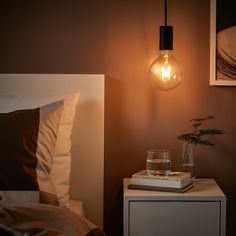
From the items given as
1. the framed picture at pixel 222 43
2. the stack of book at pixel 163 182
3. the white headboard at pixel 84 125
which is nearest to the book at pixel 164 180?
the stack of book at pixel 163 182

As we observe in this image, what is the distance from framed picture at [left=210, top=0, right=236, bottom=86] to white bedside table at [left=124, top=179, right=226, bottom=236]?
65 cm

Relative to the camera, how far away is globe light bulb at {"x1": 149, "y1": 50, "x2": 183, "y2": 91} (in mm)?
2057

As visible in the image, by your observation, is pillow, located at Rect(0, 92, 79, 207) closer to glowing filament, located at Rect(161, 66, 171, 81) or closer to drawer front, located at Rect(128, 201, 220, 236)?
drawer front, located at Rect(128, 201, 220, 236)

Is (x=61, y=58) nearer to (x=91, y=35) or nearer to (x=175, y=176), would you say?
(x=91, y=35)

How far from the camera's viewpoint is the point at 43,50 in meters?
2.23

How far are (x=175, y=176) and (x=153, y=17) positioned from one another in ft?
2.64

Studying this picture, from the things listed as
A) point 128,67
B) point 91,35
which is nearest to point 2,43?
point 91,35

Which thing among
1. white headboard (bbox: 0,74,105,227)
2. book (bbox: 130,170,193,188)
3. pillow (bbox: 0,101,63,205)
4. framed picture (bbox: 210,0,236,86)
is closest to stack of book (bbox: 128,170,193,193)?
book (bbox: 130,170,193,188)

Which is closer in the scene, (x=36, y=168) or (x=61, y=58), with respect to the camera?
(x=36, y=168)

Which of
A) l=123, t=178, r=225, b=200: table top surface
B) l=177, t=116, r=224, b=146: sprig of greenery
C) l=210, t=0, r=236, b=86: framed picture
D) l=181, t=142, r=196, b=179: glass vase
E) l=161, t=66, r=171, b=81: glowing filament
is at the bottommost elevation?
l=123, t=178, r=225, b=200: table top surface

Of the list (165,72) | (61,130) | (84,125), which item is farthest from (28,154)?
(165,72)

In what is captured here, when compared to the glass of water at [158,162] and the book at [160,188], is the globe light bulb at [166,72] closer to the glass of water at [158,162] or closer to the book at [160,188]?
the glass of water at [158,162]

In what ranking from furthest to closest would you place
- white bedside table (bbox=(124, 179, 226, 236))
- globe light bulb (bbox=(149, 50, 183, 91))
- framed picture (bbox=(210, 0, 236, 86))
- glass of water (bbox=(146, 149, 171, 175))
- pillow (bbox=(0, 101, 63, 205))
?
framed picture (bbox=(210, 0, 236, 86))
globe light bulb (bbox=(149, 50, 183, 91))
glass of water (bbox=(146, 149, 171, 175))
white bedside table (bbox=(124, 179, 226, 236))
pillow (bbox=(0, 101, 63, 205))

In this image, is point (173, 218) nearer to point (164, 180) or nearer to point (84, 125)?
point (164, 180)
